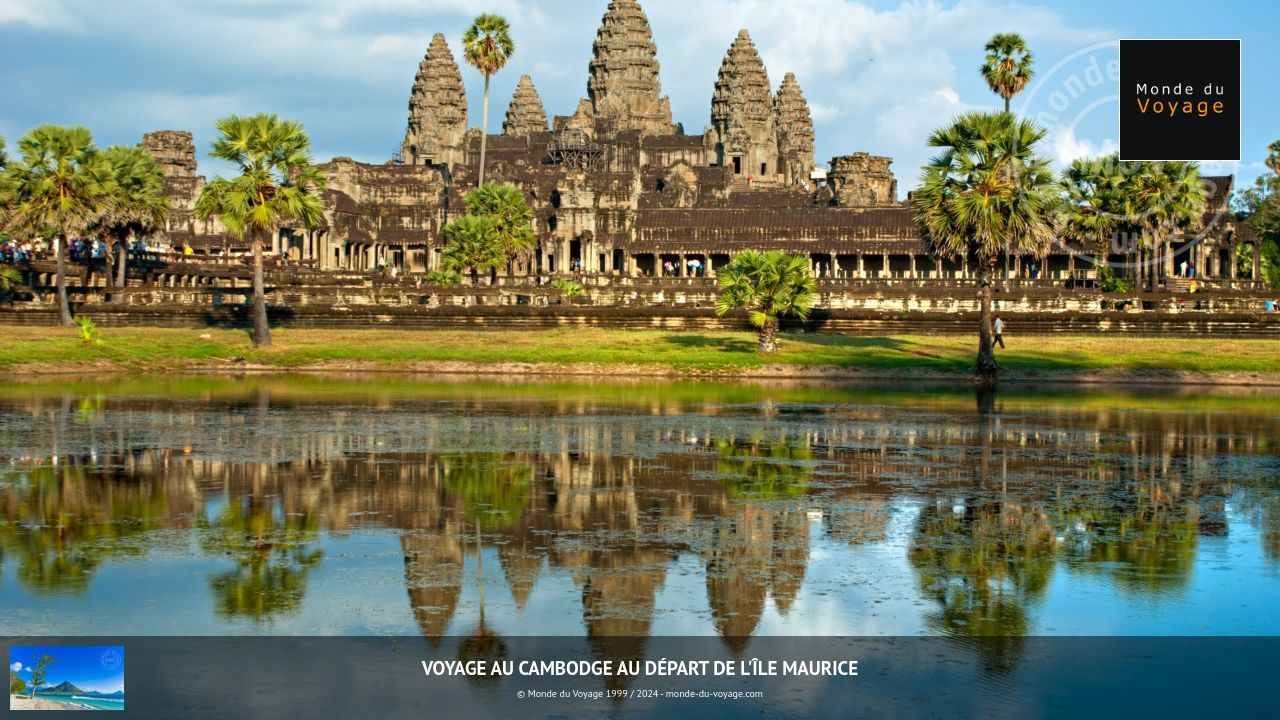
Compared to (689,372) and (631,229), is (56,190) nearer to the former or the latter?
(689,372)

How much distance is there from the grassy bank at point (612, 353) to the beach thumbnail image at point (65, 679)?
31849 mm

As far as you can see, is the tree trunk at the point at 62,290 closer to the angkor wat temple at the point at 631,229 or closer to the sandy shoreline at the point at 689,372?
the angkor wat temple at the point at 631,229

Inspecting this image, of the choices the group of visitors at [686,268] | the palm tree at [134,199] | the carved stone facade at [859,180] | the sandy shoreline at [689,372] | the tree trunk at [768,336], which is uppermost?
the carved stone facade at [859,180]

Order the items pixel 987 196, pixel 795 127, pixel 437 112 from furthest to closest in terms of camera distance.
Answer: pixel 795 127, pixel 437 112, pixel 987 196

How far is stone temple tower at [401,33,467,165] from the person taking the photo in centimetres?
14238

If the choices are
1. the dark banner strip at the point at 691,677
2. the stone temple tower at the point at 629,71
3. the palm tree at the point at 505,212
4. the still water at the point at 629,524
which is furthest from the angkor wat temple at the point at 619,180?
the dark banner strip at the point at 691,677

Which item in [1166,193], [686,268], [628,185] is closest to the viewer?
[1166,193]

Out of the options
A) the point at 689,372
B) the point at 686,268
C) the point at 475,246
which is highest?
the point at 475,246

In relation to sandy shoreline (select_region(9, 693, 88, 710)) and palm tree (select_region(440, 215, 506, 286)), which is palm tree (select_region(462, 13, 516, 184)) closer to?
palm tree (select_region(440, 215, 506, 286))

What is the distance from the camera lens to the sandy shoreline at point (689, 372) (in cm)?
4019

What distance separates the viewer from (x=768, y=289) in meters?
44.6

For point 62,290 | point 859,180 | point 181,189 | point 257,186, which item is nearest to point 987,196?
point 257,186

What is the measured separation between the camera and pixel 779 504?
16.8 m

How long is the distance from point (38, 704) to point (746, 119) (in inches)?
5042
